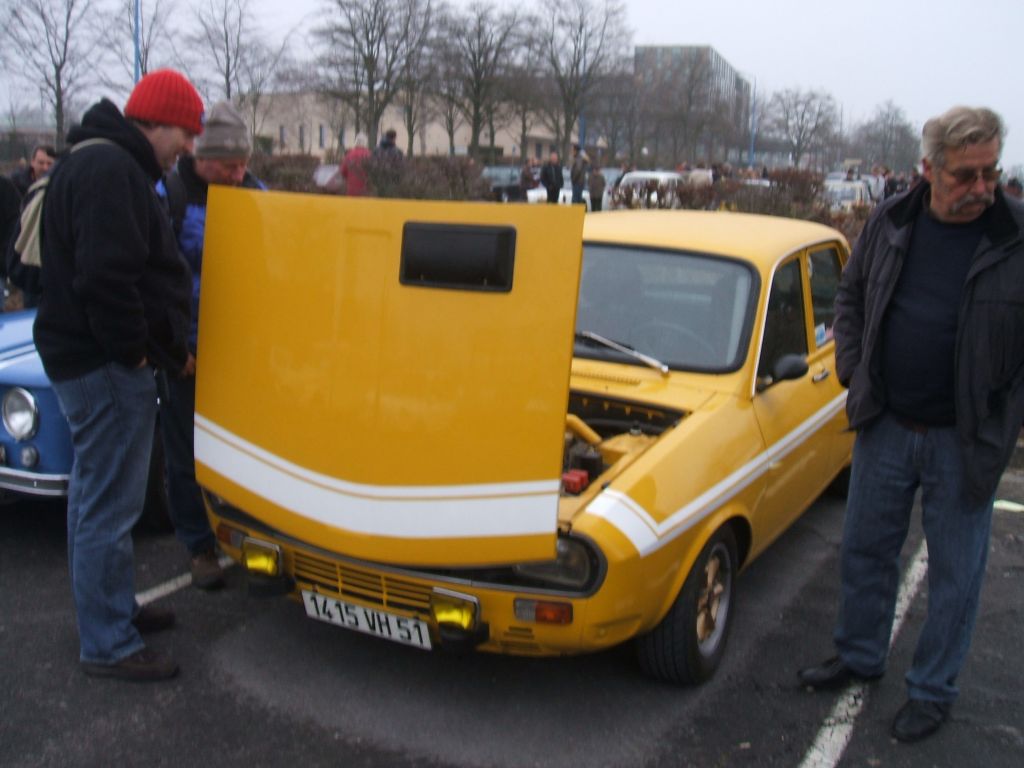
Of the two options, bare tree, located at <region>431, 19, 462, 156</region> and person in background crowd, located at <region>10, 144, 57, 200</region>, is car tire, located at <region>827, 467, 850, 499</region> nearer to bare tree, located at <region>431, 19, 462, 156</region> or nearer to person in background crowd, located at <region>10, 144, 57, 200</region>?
person in background crowd, located at <region>10, 144, 57, 200</region>

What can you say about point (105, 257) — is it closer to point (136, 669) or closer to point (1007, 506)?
point (136, 669)

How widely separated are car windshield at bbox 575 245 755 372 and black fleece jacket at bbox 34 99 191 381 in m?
1.81

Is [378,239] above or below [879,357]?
above

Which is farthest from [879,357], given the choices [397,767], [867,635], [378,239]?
[397,767]

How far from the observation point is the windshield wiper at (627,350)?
158 inches

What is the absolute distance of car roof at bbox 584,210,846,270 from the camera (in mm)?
4344

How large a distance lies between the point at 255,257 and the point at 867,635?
255cm

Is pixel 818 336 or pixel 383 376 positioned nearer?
pixel 383 376

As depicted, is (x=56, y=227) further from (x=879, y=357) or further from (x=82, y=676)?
(x=879, y=357)

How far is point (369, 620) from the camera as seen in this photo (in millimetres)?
3166

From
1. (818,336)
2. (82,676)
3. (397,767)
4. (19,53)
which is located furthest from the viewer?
(19,53)

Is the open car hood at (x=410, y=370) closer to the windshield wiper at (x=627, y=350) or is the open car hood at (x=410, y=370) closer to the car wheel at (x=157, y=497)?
the windshield wiper at (x=627, y=350)

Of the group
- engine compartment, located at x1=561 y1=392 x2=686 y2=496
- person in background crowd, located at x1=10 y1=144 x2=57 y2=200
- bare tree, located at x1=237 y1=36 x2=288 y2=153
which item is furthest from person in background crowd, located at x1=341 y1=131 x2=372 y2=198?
bare tree, located at x1=237 y1=36 x2=288 y2=153

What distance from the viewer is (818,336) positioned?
4.72m
